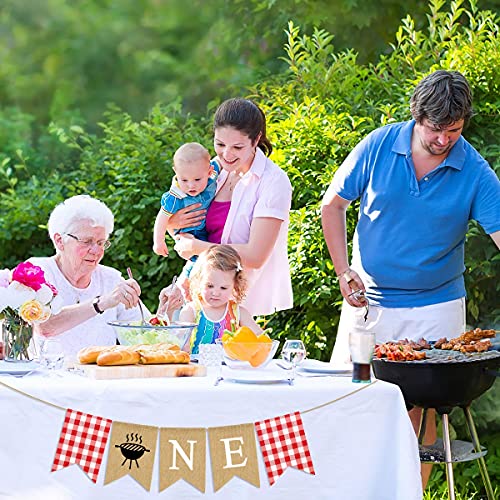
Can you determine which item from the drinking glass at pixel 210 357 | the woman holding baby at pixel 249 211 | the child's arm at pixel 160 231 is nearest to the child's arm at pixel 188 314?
the woman holding baby at pixel 249 211

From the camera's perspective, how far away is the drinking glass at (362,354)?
2943 millimetres

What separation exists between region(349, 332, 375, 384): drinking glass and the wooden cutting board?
1.42 ft

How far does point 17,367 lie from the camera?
3047mm

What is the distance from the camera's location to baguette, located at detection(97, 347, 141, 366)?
301 cm

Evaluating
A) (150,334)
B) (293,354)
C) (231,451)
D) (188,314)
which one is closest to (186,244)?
(188,314)

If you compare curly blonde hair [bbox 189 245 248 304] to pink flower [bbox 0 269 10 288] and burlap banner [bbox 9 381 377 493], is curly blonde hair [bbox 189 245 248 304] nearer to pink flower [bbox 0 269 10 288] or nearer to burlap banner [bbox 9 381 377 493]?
pink flower [bbox 0 269 10 288]

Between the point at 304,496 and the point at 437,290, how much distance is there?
1.11 meters

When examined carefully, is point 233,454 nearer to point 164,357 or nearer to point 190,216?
point 164,357

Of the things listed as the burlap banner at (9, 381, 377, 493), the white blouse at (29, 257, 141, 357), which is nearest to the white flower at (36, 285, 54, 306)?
the burlap banner at (9, 381, 377, 493)

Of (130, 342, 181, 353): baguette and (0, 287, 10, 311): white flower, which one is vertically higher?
(0, 287, 10, 311): white flower

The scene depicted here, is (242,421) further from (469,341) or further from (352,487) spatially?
(469,341)

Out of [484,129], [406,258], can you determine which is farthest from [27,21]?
[406,258]

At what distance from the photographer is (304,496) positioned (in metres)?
2.88

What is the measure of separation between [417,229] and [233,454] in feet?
3.96
